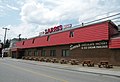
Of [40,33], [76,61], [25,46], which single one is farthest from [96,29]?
[25,46]

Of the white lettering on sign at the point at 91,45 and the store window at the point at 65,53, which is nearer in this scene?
the white lettering on sign at the point at 91,45

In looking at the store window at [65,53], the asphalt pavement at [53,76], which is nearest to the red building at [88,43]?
the store window at [65,53]

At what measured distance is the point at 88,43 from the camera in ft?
111

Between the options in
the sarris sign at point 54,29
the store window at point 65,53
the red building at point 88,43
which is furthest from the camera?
the sarris sign at point 54,29

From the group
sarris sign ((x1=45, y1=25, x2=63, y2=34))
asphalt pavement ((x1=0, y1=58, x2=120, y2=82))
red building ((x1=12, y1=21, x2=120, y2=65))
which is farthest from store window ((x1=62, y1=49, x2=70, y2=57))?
asphalt pavement ((x1=0, y1=58, x2=120, y2=82))

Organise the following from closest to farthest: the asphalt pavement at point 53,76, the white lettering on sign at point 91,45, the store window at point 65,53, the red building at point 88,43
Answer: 1. the asphalt pavement at point 53,76
2. the red building at point 88,43
3. the white lettering on sign at point 91,45
4. the store window at point 65,53

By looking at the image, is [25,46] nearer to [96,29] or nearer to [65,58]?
[65,58]

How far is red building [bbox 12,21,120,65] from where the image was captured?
2941 cm

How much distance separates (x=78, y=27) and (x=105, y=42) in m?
7.82

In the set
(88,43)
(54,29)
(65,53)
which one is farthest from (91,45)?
(54,29)

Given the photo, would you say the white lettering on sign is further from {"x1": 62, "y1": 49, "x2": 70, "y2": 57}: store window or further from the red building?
{"x1": 62, "y1": 49, "x2": 70, "y2": 57}: store window

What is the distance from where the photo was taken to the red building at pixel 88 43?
96.5 feet

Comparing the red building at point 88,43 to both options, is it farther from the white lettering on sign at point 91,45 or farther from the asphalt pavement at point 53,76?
the asphalt pavement at point 53,76

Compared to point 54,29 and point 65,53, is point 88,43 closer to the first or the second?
point 65,53
